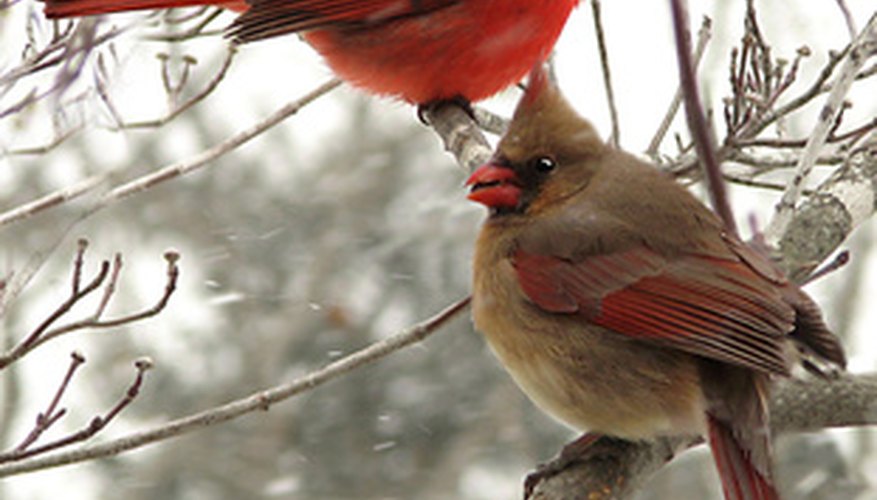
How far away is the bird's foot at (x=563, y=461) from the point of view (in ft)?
9.57

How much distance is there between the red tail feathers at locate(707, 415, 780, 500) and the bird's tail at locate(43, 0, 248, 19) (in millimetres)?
2065

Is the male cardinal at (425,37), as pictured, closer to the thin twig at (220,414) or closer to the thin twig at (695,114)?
the thin twig at (220,414)

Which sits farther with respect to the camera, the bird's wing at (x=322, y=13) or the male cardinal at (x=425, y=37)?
the male cardinal at (x=425, y=37)

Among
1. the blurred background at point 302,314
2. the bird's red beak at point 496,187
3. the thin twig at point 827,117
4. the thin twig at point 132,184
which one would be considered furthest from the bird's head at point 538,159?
the blurred background at point 302,314

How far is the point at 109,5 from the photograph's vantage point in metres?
4.03

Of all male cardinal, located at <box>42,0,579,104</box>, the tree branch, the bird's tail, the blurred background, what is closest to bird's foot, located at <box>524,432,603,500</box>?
the tree branch

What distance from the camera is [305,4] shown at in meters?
4.41

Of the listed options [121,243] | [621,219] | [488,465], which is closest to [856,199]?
[621,219]

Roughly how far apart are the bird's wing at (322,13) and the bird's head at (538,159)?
1200 millimetres

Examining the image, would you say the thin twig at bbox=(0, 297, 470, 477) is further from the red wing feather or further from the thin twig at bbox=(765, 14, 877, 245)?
the thin twig at bbox=(765, 14, 877, 245)

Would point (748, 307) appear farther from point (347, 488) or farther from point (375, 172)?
point (375, 172)

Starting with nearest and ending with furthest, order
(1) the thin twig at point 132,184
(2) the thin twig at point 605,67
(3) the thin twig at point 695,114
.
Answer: (3) the thin twig at point 695,114 → (1) the thin twig at point 132,184 → (2) the thin twig at point 605,67

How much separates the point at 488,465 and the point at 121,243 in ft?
7.36

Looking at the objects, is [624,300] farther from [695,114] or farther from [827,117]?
[695,114]
